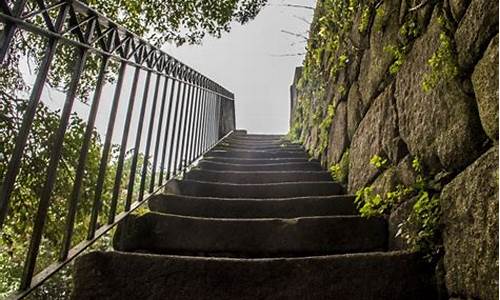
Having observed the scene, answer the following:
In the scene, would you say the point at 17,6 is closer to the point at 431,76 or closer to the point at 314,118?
the point at 431,76

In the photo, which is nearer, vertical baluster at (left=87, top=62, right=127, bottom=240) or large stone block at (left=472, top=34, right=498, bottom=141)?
large stone block at (left=472, top=34, right=498, bottom=141)

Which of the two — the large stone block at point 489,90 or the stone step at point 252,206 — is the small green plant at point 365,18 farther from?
the large stone block at point 489,90

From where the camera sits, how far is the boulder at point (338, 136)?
2.87 meters

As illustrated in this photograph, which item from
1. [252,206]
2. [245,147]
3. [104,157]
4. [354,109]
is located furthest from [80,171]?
[245,147]

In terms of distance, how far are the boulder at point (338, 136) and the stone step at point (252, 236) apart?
42.6 inches

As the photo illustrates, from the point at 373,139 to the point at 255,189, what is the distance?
94cm

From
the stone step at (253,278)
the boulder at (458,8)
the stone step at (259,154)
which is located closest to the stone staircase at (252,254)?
the stone step at (253,278)

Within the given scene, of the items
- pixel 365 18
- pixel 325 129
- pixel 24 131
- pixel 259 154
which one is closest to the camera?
pixel 24 131

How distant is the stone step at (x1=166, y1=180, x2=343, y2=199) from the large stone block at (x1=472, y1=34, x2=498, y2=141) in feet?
4.94

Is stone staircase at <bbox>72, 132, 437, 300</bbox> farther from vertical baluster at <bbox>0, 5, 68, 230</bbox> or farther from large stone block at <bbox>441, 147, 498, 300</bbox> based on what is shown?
vertical baluster at <bbox>0, 5, 68, 230</bbox>

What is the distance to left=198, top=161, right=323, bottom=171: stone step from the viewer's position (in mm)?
3470

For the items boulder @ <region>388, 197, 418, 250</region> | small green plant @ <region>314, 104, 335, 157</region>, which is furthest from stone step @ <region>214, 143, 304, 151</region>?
boulder @ <region>388, 197, 418, 250</region>

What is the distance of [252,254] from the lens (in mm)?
1808

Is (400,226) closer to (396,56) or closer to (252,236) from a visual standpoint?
(252,236)
